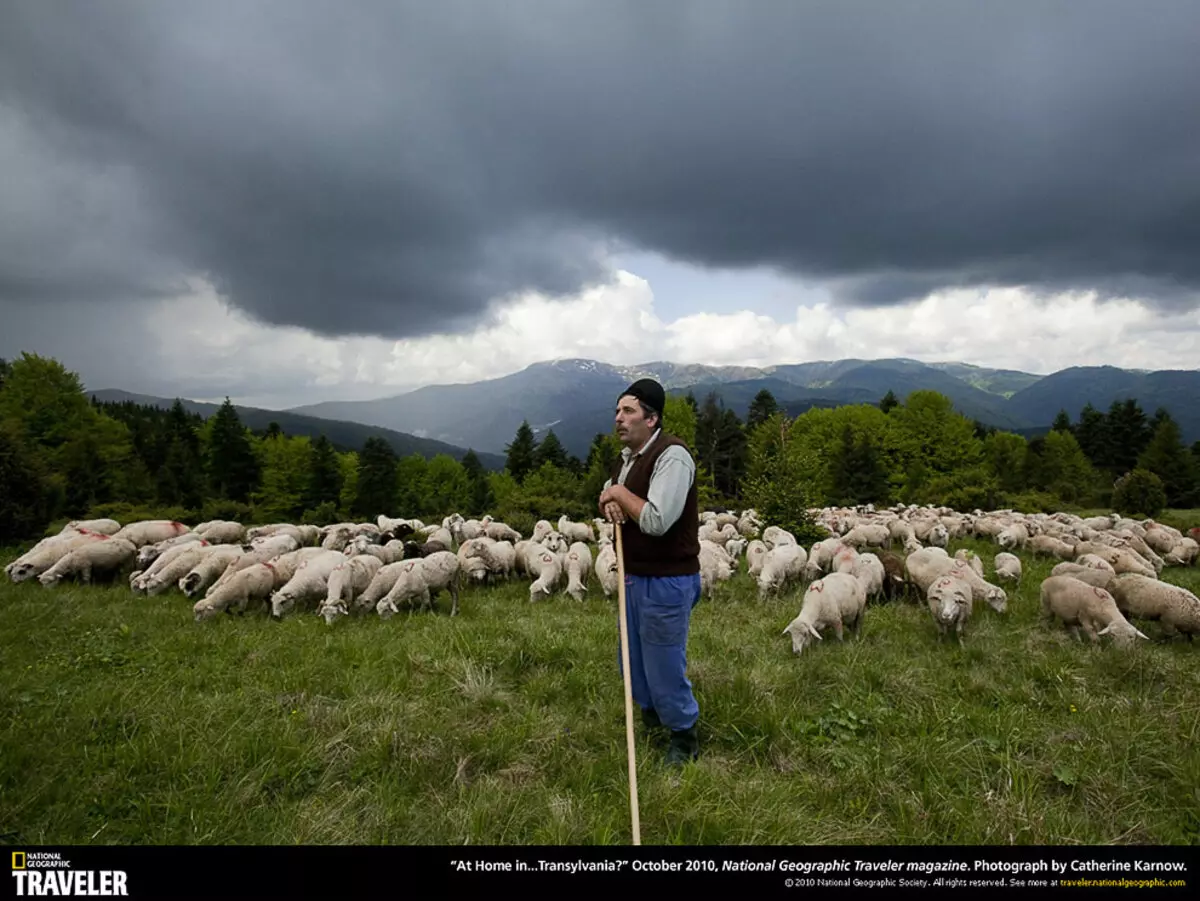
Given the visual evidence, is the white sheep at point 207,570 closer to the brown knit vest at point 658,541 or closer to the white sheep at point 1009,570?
the brown knit vest at point 658,541

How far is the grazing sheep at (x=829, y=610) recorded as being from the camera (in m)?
8.05

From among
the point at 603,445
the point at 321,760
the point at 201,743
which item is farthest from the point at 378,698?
the point at 603,445

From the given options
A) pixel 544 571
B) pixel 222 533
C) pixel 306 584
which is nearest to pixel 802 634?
pixel 544 571

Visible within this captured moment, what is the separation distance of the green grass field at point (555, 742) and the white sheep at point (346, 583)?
156cm

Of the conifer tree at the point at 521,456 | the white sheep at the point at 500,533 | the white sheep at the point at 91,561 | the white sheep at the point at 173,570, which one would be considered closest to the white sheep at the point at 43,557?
the white sheep at the point at 91,561

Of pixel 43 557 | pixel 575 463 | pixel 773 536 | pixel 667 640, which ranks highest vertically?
pixel 667 640

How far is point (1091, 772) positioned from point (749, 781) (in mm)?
3008

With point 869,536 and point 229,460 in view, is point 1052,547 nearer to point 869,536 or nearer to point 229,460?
point 869,536

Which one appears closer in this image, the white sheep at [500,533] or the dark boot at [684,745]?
the dark boot at [684,745]

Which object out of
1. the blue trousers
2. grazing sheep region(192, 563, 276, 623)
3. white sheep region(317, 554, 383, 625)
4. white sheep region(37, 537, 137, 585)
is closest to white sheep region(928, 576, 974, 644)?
the blue trousers

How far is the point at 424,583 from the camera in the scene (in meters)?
10.6

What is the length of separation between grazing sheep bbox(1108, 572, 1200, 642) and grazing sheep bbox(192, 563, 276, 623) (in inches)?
634
